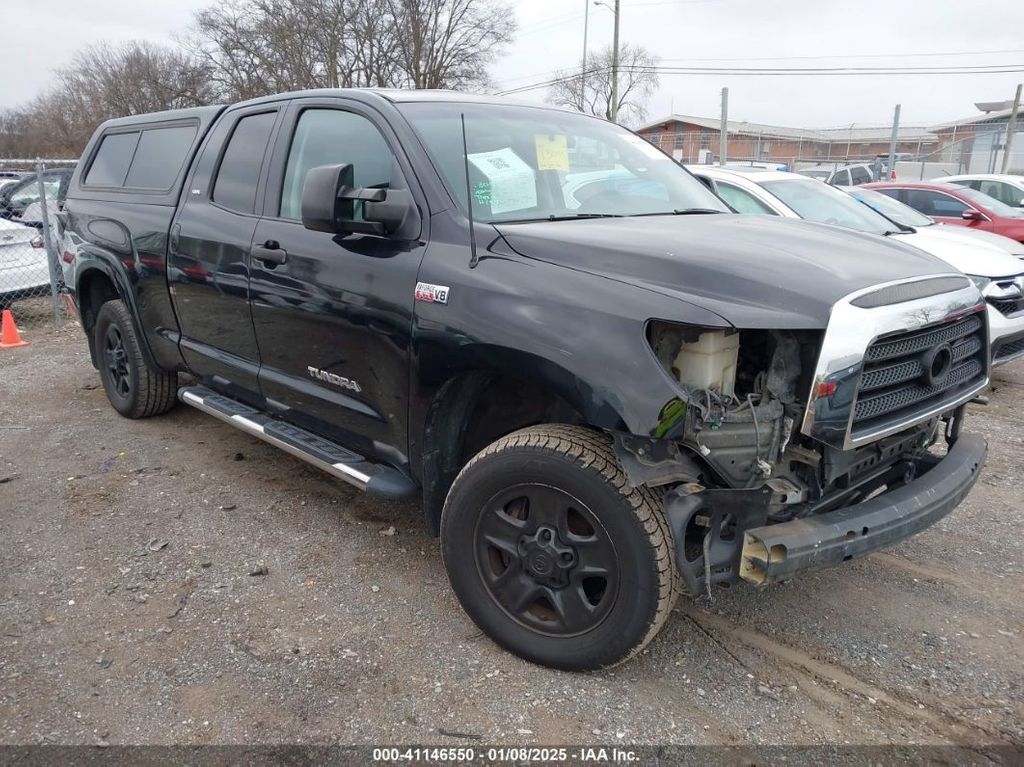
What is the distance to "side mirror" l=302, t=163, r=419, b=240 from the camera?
2.83 metres

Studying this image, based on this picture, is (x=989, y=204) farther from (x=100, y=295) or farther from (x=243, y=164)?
(x=100, y=295)

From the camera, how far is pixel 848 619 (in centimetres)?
302

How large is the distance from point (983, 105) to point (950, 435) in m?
54.2

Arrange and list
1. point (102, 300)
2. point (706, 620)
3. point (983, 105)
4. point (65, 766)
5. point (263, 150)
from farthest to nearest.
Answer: point (983, 105) → point (102, 300) → point (263, 150) → point (706, 620) → point (65, 766)

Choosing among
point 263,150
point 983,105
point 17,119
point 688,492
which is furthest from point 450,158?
point 17,119

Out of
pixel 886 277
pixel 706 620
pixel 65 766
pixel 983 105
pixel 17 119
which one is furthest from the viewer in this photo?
pixel 17 119

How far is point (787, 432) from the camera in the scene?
7.47 feet

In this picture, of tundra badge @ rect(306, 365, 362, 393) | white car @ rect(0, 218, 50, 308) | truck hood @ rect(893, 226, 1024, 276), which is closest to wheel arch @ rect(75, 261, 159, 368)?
tundra badge @ rect(306, 365, 362, 393)

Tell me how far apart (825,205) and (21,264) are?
8835 millimetres

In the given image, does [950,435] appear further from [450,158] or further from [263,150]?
[263,150]

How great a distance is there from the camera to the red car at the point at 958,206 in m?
10.1

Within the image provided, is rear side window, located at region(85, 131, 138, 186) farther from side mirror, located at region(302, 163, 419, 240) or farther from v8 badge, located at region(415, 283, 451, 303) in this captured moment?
v8 badge, located at region(415, 283, 451, 303)

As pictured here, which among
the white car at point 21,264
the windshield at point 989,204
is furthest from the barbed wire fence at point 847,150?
the white car at point 21,264

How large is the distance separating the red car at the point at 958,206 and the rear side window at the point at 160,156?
9.38 meters
